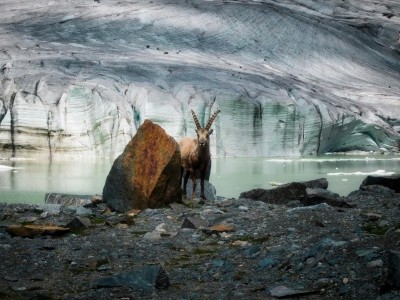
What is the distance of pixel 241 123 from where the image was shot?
99.2 ft

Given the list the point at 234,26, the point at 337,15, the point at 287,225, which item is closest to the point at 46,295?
the point at 287,225

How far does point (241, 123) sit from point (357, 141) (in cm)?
597

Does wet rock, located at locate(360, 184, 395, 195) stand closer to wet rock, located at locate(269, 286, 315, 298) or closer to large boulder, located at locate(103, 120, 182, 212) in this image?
large boulder, located at locate(103, 120, 182, 212)

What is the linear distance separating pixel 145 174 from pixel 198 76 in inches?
959

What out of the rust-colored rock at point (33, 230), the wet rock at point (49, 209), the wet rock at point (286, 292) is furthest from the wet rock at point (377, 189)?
the wet rock at point (286, 292)

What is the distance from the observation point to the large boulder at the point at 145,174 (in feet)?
28.8

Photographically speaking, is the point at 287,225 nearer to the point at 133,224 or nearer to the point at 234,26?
the point at 133,224

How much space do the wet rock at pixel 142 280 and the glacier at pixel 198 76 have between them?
2270cm

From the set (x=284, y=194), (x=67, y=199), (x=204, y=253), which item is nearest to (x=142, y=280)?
(x=204, y=253)

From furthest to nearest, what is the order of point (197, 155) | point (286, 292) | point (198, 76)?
point (198, 76)
point (197, 155)
point (286, 292)

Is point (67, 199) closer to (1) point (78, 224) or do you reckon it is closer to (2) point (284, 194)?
(2) point (284, 194)

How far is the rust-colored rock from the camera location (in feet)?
22.3

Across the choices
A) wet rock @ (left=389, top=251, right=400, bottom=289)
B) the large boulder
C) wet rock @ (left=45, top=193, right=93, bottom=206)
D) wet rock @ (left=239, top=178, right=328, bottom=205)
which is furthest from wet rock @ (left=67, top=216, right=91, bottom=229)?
wet rock @ (left=389, top=251, right=400, bottom=289)

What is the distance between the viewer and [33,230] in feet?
22.5
